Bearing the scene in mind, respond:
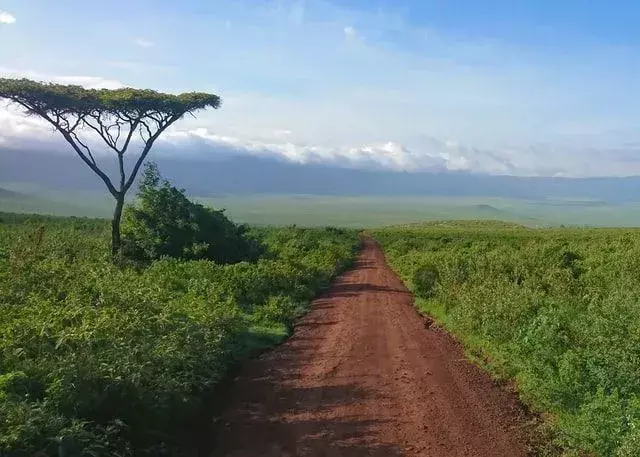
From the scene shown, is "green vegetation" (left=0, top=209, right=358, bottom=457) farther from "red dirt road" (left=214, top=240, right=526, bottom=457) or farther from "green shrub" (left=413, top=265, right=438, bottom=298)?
"green shrub" (left=413, top=265, right=438, bottom=298)

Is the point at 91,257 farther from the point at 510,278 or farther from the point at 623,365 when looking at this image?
the point at 623,365

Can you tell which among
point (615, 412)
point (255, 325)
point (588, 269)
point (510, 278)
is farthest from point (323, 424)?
point (588, 269)

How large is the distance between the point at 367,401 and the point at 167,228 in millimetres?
16883

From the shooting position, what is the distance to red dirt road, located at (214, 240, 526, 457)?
8.23m

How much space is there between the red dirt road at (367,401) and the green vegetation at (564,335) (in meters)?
0.60

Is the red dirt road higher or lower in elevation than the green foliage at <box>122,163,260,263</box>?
lower

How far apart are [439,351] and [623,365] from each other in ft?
15.2

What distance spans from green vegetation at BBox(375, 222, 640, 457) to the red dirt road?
1.98 feet

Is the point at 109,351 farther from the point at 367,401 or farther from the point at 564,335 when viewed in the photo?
the point at 564,335

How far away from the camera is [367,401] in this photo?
9805 millimetres

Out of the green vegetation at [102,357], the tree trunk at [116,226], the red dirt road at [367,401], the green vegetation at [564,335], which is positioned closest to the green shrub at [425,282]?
the green vegetation at [564,335]

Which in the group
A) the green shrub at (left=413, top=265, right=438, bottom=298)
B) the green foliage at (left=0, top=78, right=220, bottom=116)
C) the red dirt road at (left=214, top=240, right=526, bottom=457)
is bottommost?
the red dirt road at (left=214, top=240, right=526, bottom=457)

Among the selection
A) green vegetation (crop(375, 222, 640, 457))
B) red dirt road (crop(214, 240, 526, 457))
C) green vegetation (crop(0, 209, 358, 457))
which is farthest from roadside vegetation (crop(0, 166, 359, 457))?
green vegetation (crop(375, 222, 640, 457))

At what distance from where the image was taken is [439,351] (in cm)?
1323
